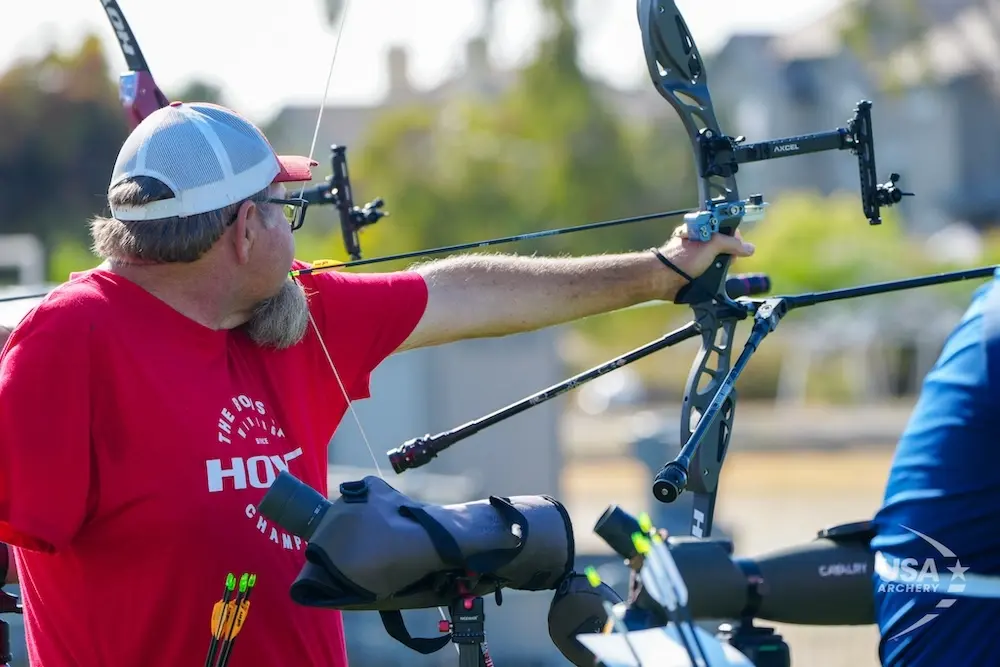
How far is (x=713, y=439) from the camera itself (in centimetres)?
359

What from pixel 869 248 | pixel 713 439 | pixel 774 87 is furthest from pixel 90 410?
pixel 774 87

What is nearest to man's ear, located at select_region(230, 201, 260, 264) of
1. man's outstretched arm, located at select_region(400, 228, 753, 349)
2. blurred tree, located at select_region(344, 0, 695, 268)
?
man's outstretched arm, located at select_region(400, 228, 753, 349)

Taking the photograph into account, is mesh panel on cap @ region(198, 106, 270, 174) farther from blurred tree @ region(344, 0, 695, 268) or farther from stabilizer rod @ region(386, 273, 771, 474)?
blurred tree @ region(344, 0, 695, 268)

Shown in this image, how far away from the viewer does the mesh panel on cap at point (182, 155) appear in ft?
10.7

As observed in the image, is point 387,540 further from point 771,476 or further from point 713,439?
point 771,476

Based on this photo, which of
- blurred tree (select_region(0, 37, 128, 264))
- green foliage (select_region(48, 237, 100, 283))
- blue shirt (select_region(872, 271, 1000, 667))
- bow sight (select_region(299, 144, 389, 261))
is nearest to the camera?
blue shirt (select_region(872, 271, 1000, 667))

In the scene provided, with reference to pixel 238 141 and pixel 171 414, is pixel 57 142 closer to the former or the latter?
pixel 238 141

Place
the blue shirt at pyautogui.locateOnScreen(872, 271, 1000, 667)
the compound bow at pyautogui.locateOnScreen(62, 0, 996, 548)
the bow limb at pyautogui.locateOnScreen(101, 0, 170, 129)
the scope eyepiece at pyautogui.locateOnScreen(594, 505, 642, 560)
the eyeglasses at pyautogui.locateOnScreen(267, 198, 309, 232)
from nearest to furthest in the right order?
the scope eyepiece at pyautogui.locateOnScreen(594, 505, 642, 560) → the blue shirt at pyautogui.locateOnScreen(872, 271, 1000, 667) → the eyeglasses at pyautogui.locateOnScreen(267, 198, 309, 232) → the compound bow at pyautogui.locateOnScreen(62, 0, 996, 548) → the bow limb at pyautogui.locateOnScreen(101, 0, 170, 129)

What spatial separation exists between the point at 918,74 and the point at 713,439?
45655 mm

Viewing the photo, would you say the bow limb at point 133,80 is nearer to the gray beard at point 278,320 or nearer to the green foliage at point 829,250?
the gray beard at point 278,320

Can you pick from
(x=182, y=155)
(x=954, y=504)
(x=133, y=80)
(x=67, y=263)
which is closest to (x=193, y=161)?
(x=182, y=155)

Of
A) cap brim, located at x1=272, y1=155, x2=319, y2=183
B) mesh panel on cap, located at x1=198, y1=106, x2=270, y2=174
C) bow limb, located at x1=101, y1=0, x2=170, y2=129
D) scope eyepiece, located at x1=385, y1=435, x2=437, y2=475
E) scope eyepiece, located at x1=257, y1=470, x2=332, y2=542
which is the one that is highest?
bow limb, located at x1=101, y1=0, x2=170, y2=129

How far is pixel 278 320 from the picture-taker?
135 inches

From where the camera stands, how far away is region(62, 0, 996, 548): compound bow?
3.59m
